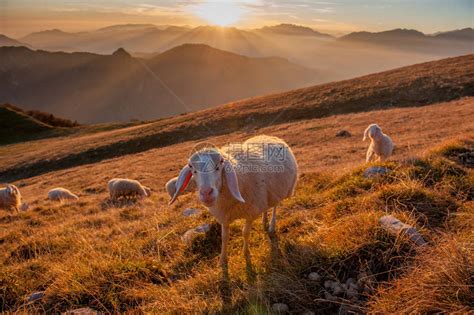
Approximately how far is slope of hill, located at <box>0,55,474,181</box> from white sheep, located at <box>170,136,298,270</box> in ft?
90.5

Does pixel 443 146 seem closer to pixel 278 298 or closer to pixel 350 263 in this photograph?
pixel 350 263

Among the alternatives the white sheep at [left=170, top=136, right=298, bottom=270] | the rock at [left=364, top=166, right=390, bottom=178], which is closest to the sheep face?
the white sheep at [left=170, top=136, right=298, bottom=270]

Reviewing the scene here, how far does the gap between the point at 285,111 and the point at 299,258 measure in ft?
110

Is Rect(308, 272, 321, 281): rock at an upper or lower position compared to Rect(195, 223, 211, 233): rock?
upper

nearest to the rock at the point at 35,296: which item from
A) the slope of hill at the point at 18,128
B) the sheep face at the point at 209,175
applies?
the sheep face at the point at 209,175

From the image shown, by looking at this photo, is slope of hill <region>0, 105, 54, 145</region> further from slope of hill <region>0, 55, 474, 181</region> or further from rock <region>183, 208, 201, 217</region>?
rock <region>183, 208, 201, 217</region>

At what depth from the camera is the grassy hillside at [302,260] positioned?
3.55m

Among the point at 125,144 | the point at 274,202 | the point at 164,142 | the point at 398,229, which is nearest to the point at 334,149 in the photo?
the point at 274,202

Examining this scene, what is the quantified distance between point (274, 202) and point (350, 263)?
100 inches

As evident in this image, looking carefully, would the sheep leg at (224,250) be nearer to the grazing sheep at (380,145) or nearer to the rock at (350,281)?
the rock at (350,281)

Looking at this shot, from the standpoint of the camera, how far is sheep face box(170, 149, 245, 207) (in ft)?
15.7

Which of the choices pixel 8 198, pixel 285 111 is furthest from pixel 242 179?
pixel 285 111

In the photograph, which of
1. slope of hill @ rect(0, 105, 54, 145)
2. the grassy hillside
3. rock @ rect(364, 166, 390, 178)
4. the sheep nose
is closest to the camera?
the grassy hillside

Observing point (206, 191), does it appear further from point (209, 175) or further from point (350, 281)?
point (350, 281)
